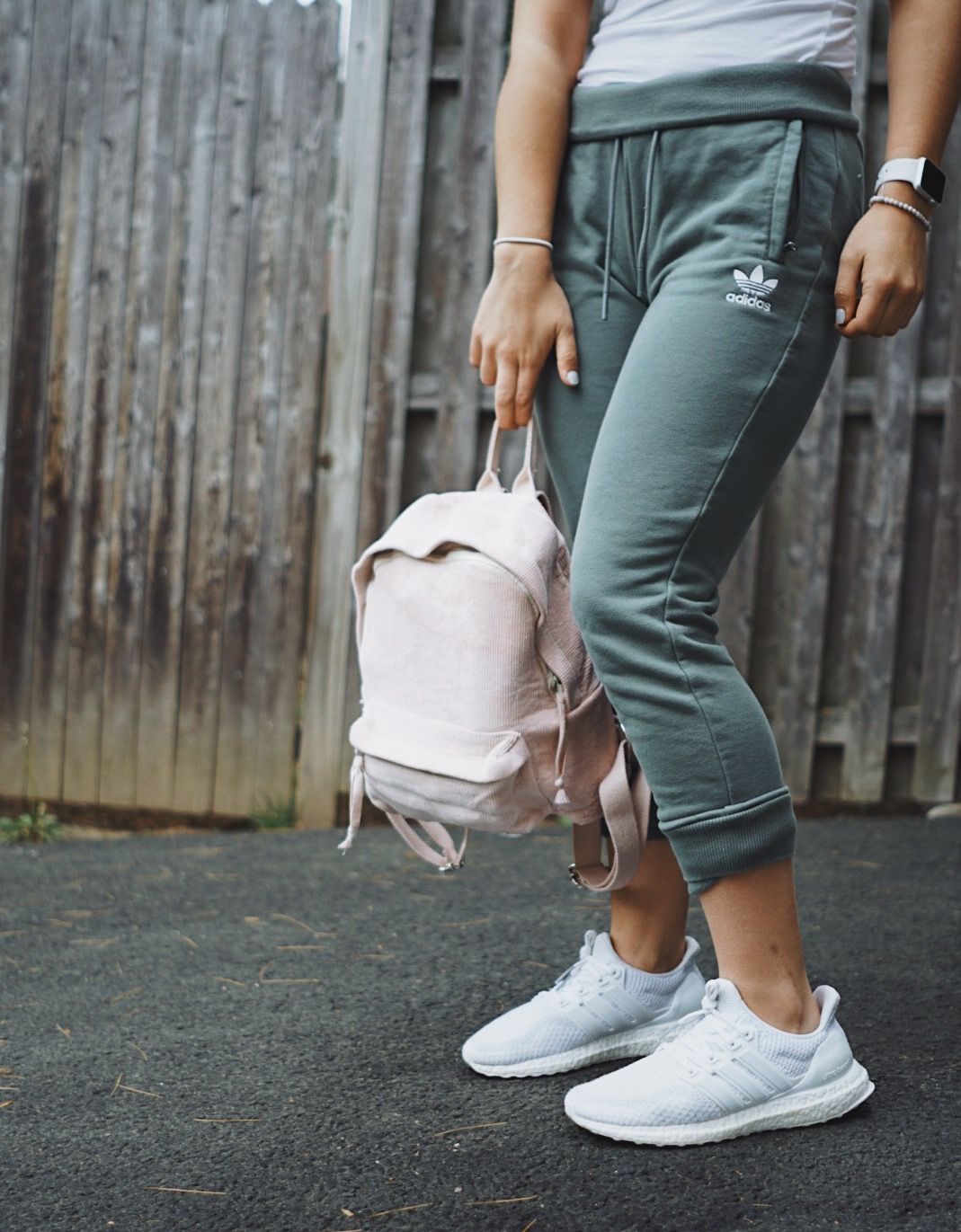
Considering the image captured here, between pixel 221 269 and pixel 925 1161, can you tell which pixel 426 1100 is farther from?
pixel 221 269

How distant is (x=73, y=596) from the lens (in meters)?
3.90

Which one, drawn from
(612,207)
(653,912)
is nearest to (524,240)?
(612,207)

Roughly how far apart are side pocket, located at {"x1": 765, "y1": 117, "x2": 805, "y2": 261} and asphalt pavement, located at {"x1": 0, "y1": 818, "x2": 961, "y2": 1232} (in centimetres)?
107

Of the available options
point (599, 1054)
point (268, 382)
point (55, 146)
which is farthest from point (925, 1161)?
point (55, 146)

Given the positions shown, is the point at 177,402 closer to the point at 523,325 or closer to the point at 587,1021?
the point at 523,325

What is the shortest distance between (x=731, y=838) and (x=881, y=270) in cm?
70

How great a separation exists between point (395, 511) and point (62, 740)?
131 cm

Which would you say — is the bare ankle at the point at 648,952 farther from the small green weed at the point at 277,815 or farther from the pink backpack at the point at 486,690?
the small green weed at the point at 277,815

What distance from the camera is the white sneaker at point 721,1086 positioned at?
1.48 meters

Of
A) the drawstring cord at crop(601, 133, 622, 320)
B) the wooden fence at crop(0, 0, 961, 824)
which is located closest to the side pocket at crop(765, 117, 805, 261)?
the drawstring cord at crop(601, 133, 622, 320)

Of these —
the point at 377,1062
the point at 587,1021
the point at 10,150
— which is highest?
the point at 10,150

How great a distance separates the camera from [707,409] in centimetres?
148

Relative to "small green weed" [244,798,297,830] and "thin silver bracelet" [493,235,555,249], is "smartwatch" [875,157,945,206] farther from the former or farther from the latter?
"small green weed" [244,798,297,830]

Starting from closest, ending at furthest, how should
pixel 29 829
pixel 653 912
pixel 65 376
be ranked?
pixel 653 912, pixel 29 829, pixel 65 376
